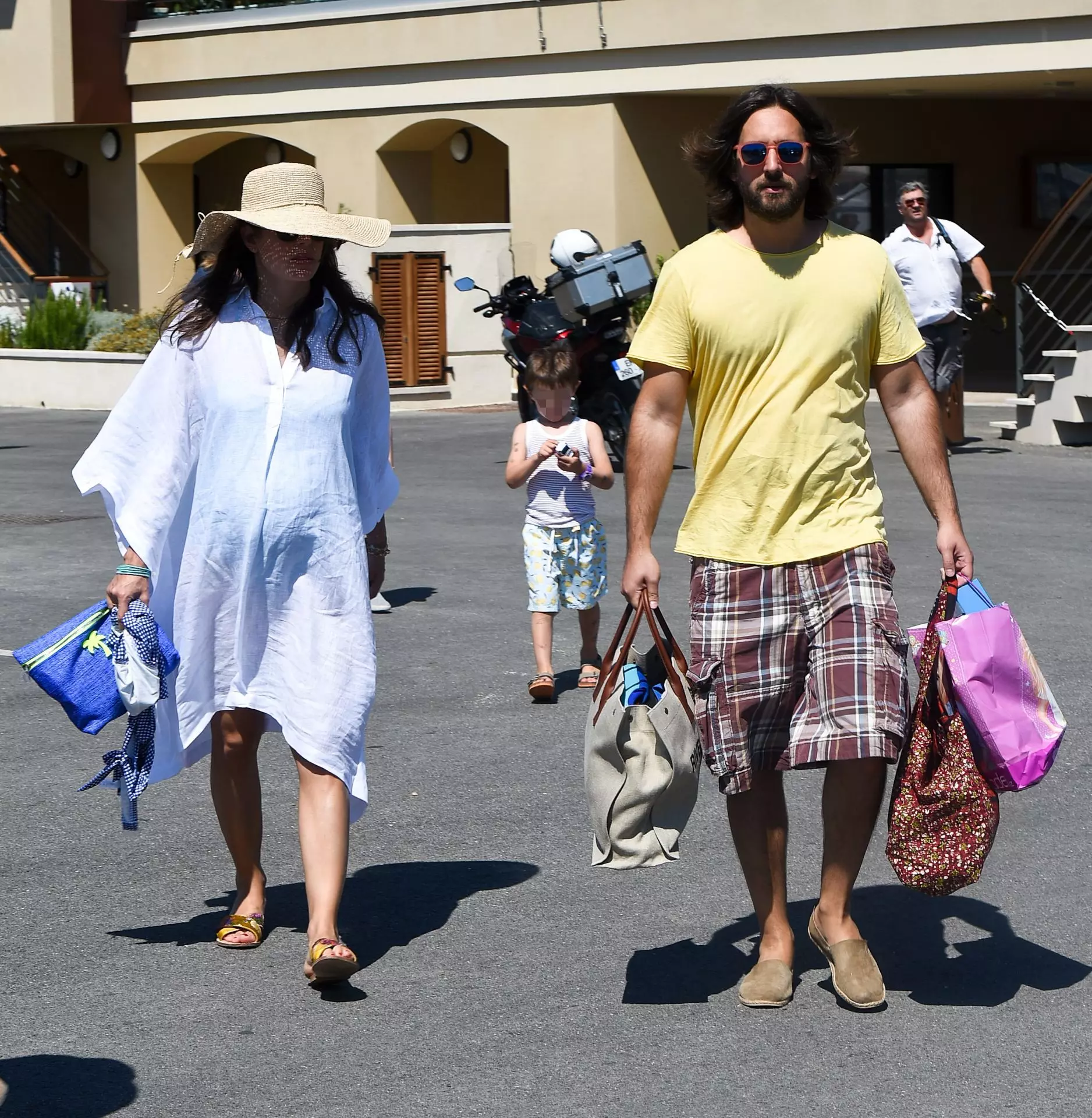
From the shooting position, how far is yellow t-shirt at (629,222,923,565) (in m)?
4.25

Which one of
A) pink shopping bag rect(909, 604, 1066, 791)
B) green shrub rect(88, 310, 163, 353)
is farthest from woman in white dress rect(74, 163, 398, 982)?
green shrub rect(88, 310, 163, 353)

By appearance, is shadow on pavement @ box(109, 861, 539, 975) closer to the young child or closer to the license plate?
the young child

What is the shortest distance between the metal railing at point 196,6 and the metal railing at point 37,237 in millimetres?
3412

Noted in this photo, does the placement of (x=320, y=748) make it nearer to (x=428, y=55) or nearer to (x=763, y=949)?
(x=763, y=949)

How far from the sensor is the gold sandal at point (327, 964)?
434cm

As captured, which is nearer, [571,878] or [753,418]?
[753,418]

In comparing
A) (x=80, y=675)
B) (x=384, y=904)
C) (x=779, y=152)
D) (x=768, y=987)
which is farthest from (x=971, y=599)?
(x=80, y=675)

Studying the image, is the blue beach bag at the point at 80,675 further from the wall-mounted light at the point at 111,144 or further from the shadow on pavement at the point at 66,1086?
the wall-mounted light at the point at 111,144

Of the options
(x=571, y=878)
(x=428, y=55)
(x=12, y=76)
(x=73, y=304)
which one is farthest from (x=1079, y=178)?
(x=571, y=878)

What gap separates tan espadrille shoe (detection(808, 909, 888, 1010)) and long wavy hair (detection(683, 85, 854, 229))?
166cm

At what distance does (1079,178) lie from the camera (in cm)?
2628

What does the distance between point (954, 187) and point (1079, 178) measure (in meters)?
1.85

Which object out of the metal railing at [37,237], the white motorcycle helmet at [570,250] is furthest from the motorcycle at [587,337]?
the metal railing at [37,237]

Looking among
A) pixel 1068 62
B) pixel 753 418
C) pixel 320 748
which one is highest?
pixel 1068 62
